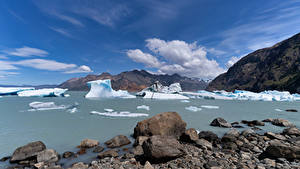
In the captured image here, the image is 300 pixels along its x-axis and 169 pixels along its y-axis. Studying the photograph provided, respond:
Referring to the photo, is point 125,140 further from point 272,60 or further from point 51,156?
point 272,60

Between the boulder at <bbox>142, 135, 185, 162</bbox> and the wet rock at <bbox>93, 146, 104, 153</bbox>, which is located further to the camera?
the wet rock at <bbox>93, 146, 104, 153</bbox>

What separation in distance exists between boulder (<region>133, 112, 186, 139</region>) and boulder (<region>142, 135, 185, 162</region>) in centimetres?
248

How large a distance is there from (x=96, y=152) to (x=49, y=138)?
3.49 m

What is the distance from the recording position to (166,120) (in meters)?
7.19

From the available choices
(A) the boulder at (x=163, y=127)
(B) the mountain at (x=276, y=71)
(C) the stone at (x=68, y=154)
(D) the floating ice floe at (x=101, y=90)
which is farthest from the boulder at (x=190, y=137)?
(B) the mountain at (x=276, y=71)

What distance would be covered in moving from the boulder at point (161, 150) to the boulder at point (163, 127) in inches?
97.7

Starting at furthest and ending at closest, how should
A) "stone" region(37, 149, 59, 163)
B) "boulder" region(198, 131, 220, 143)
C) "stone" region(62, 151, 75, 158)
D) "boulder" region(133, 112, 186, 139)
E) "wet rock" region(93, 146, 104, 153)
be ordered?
"boulder" region(133, 112, 186, 139)
"boulder" region(198, 131, 220, 143)
"wet rock" region(93, 146, 104, 153)
"stone" region(62, 151, 75, 158)
"stone" region(37, 149, 59, 163)

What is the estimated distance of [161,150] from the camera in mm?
4027

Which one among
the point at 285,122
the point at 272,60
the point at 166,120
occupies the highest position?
the point at 272,60

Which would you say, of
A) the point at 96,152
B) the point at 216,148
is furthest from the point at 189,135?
the point at 96,152

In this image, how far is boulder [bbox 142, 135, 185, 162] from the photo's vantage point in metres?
4.00

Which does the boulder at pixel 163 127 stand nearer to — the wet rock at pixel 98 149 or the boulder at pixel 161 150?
the wet rock at pixel 98 149

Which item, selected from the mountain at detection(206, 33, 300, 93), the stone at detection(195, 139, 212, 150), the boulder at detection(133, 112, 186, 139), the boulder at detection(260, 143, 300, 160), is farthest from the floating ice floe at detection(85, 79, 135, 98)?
the mountain at detection(206, 33, 300, 93)

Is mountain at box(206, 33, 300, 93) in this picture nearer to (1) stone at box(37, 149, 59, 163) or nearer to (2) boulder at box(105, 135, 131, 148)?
(2) boulder at box(105, 135, 131, 148)
